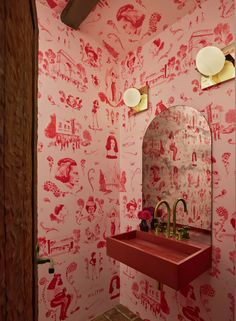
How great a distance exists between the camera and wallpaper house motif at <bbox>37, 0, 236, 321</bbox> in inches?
48.9

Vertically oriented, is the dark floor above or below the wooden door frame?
below

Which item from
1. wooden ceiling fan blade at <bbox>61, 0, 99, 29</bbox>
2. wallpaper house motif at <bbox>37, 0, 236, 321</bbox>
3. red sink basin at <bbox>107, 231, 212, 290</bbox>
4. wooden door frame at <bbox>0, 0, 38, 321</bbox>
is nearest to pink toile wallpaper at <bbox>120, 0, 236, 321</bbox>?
wallpaper house motif at <bbox>37, 0, 236, 321</bbox>

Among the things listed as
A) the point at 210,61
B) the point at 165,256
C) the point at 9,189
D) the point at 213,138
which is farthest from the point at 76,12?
the point at 165,256

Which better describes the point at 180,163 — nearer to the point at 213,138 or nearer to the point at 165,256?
the point at 213,138

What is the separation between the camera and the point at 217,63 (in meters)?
1.19

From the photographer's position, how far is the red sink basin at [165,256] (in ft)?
3.49

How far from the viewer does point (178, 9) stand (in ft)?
4.59

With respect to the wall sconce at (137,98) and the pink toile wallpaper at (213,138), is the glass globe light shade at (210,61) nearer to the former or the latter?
the pink toile wallpaper at (213,138)

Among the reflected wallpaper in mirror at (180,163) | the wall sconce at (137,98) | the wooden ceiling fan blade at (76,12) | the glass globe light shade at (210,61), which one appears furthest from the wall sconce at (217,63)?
the wooden ceiling fan blade at (76,12)

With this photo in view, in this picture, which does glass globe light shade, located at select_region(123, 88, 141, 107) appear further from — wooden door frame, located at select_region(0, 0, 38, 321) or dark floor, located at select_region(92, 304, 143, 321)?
dark floor, located at select_region(92, 304, 143, 321)

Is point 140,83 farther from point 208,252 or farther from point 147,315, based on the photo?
point 147,315

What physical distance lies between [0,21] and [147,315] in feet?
6.59

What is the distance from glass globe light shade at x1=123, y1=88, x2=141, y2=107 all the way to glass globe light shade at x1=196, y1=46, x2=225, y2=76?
0.57 meters

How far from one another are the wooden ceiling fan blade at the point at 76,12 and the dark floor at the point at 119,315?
94.4 inches
